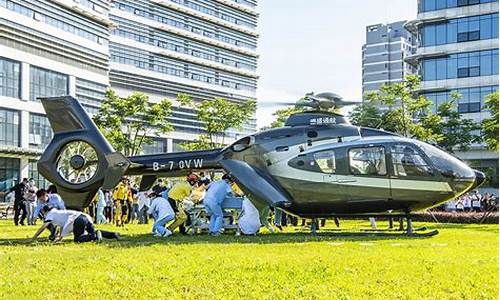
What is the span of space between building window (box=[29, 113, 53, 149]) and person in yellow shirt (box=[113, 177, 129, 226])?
36.8m

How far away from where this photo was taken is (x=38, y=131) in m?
63.9

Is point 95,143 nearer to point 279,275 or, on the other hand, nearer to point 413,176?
point 413,176

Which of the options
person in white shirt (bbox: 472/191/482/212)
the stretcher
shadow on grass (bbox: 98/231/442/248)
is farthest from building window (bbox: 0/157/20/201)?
shadow on grass (bbox: 98/231/442/248)

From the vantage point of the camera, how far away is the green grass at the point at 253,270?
29.0 feet

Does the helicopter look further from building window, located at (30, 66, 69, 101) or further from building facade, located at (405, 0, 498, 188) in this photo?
building facade, located at (405, 0, 498, 188)

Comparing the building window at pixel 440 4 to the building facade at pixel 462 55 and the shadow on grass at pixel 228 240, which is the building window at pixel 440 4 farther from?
the shadow on grass at pixel 228 240

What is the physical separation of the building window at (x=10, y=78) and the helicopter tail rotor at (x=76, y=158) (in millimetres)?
42025

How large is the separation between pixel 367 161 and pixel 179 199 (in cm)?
595

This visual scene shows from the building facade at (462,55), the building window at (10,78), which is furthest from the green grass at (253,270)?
the building facade at (462,55)

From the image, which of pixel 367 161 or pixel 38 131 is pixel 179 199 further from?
pixel 38 131

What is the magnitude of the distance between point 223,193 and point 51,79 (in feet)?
163

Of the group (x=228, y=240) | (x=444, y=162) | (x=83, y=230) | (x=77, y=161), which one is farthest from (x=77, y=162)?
(x=444, y=162)

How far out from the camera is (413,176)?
1856 centimetres

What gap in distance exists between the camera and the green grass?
29.0 feet
